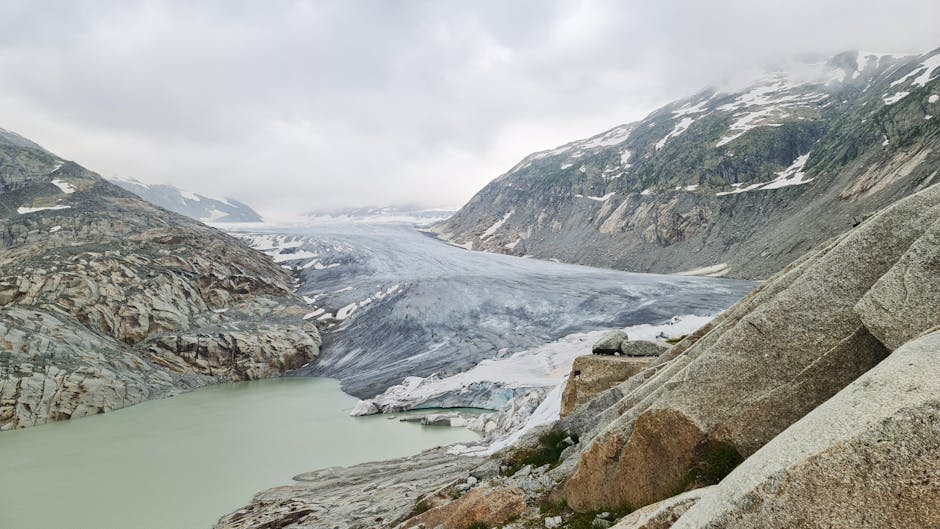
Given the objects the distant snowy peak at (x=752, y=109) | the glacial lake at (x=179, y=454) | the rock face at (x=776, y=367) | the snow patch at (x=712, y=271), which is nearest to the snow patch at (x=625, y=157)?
the distant snowy peak at (x=752, y=109)

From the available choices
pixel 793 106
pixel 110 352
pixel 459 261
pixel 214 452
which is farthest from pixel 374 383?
pixel 793 106

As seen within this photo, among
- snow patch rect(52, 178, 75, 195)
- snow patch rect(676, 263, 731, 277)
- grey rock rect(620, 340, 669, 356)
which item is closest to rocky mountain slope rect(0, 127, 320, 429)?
snow patch rect(52, 178, 75, 195)

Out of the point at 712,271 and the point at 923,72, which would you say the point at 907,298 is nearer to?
the point at 712,271

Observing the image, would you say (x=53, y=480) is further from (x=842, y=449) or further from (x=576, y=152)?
(x=576, y=152)

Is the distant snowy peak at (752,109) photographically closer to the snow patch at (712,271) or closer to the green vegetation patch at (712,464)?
the snow patch at (712,271)

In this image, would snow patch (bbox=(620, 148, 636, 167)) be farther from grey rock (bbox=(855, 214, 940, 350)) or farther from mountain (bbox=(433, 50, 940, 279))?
grey rock (bbox=(855, 214, 940, 350))

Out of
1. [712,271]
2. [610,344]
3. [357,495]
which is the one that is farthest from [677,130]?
[357,495]

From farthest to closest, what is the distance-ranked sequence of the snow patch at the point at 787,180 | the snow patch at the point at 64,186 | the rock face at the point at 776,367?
the snow patch at the point at 787,180 → the snow patch at the point at 64,186 → the rock face at the point at 776,367
